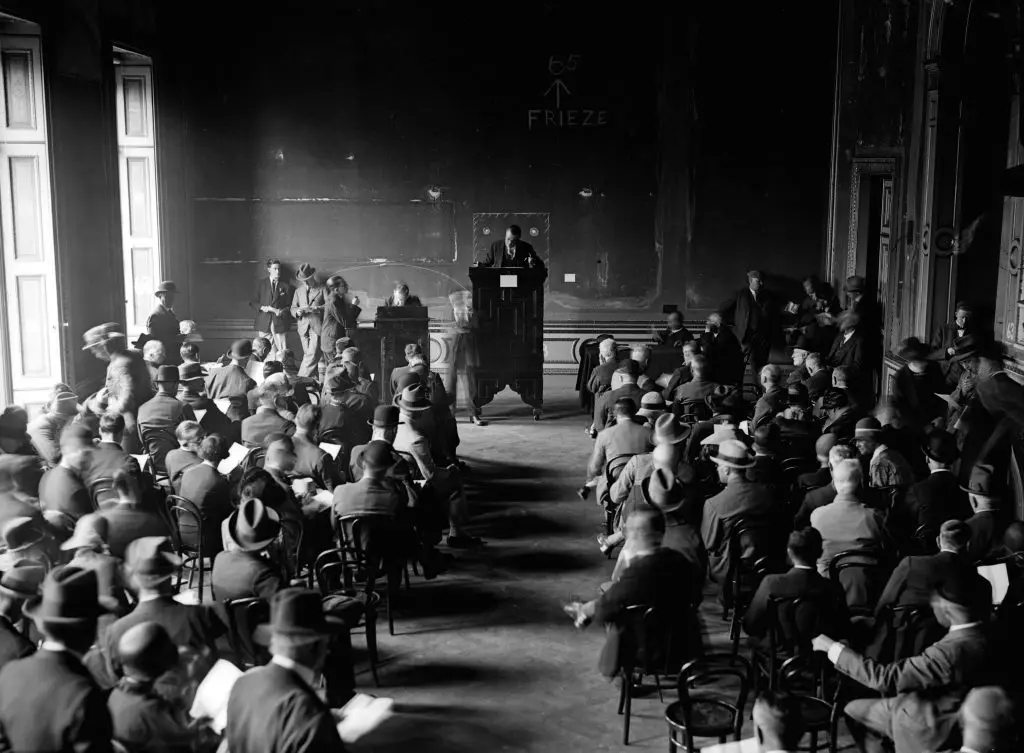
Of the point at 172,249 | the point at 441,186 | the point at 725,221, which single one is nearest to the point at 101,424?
the point at 172,249

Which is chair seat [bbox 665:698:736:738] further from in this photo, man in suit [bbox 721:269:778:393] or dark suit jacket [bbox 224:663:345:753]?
man in suit [bbox 721:269:778:393]

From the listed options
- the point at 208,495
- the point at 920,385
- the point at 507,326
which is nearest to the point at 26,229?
the point at 208,495

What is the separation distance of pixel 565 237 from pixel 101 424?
10.2 meters

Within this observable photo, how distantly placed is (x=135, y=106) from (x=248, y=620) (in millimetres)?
11853

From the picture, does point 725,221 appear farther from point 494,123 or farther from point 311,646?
point 311,646

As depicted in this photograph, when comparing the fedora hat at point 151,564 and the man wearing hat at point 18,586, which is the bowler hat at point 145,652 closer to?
the fedora hat at point 151,564

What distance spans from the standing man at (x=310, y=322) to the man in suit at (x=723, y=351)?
4.88 metres

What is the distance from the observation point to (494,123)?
17188mm

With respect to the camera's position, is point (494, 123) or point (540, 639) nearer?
point (540, 639)

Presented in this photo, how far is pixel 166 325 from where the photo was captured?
1355 centimetres

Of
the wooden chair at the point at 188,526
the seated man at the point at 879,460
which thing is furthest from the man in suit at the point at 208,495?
the seated man at the point at 879,460

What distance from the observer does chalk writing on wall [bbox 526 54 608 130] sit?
17.0m

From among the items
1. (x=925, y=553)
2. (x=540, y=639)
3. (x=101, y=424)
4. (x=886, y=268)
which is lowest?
(x=540, y=639)

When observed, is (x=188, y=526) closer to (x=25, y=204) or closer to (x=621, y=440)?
(x=621, y=440)
